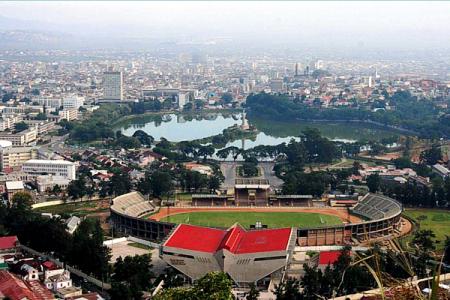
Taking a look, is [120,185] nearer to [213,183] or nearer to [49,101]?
[213,183]

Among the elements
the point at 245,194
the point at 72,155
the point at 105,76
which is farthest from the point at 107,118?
the point at 245,194


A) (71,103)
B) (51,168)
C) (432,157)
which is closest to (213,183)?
(51,168)

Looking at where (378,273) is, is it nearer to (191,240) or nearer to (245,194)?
(191,240)

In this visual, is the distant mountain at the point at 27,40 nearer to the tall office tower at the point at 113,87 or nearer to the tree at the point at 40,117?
the tall office tower at the point at 113,87

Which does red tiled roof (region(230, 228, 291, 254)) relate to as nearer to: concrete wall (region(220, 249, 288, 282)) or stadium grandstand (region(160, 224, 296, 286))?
stadium grandstand (region(160, 224, 296, 286))

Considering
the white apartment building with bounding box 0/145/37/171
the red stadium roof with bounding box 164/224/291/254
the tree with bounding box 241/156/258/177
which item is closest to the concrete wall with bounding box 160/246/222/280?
the red stadium roof with bounding box 164/224/291/254
